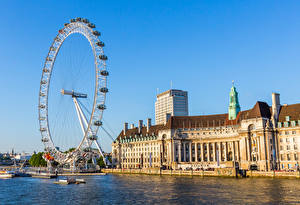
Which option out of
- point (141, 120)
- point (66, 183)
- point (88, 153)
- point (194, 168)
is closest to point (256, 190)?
point (66, 183)

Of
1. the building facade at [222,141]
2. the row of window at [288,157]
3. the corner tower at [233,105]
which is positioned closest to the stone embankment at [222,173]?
the building facade at [222,141]

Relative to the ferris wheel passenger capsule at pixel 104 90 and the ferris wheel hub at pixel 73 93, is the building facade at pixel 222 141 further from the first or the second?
the ferris wheel passenger capsule at pixel 104 90

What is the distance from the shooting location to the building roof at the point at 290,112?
111m

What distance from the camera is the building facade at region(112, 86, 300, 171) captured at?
362 ft

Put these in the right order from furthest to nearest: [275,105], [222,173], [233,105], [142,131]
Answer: [142,131]
[233,105]
[275,105]
[222,173]

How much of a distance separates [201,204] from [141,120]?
121 meters

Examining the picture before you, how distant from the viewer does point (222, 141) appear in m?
137

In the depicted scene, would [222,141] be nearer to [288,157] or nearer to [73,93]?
[288,157]

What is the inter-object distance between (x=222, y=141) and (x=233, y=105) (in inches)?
648

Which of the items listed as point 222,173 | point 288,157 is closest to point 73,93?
point 222,173

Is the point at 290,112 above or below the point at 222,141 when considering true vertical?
above

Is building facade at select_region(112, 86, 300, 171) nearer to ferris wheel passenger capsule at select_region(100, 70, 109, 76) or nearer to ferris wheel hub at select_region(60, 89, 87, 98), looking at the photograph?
ferris wheel hub at select_region(60, 89, 87, 98)

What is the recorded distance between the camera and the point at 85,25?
328ft

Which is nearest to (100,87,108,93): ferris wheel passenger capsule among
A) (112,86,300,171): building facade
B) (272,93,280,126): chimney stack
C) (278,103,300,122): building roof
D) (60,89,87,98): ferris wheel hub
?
(60,89,87,98): ferris wheel hub
